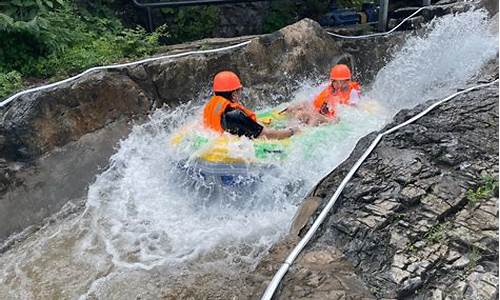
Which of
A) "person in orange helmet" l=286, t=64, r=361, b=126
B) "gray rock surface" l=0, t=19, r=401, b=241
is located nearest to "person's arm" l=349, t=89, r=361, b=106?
A: "person in orange helmet" l=286, t=64, r=361, b=126

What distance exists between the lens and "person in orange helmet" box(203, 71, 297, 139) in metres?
5.45

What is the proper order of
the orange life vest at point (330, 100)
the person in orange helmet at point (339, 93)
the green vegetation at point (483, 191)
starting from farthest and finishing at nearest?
1. the person in orange helmet at point (339, 93)
2. the orange life vest at point (330, 100)
3. the green vegetation at point (483, 191)

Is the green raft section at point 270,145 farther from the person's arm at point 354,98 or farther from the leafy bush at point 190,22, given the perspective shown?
the leafy bush at point 190,22

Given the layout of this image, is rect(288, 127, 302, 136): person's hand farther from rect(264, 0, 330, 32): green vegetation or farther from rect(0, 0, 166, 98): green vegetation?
rect(264, 0, 330, 32): green vegetation

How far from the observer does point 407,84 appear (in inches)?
327

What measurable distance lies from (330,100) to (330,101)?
1 centimetres

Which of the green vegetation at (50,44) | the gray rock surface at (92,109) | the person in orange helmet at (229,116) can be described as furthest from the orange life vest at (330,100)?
the green vegetation at (50,44)

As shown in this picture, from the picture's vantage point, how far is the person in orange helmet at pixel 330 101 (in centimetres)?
646

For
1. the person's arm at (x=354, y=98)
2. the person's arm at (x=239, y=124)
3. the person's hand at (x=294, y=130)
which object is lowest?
the person's arm at (x=354, y=98)

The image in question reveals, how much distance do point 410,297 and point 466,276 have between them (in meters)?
0.40

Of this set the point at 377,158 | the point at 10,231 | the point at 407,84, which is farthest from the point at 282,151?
the point at 407,84

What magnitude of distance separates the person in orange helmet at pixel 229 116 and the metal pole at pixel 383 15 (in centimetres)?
550

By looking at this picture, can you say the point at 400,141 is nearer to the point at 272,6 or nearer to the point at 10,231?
the point at 10,231

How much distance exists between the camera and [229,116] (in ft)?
17.8
